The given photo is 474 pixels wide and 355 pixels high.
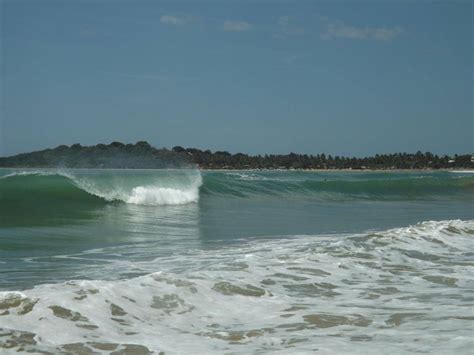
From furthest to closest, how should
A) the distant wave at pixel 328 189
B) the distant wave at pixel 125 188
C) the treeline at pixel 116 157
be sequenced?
the treeline at pixel 116 157 → the distant wave at pixel 328 189 → the distant wave at pixel 125 188

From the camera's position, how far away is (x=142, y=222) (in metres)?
15.3

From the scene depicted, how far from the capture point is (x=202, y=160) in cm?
12256

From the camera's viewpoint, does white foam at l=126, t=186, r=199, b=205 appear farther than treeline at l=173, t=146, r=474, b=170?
No

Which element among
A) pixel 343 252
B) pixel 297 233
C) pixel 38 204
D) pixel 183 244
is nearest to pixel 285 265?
pixel 343 252

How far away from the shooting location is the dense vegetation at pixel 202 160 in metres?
36.9

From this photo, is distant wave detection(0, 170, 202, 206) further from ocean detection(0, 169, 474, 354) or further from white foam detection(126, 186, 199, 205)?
ocean detection(0, 169, 474, 354)

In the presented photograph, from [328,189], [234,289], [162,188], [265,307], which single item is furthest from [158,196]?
[265,307]

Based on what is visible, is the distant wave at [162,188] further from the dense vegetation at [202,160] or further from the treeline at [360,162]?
the treeline at [360,162]

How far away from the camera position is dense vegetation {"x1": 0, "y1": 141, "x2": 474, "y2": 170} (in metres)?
36.9

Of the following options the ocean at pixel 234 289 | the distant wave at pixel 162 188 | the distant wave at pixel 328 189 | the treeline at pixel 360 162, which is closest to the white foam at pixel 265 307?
the ocean at pixel 234 289

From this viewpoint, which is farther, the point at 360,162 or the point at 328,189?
the point at 360,162

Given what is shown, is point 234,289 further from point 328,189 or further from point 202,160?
point 202,160

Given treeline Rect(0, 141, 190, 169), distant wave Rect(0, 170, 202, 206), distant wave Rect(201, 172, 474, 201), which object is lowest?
distant wave Rect(201, 172, 474, 201)

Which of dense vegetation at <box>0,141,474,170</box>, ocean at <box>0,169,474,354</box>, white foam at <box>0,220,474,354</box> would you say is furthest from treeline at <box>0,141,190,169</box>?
white foam at <box>0,220,474,354</box>
